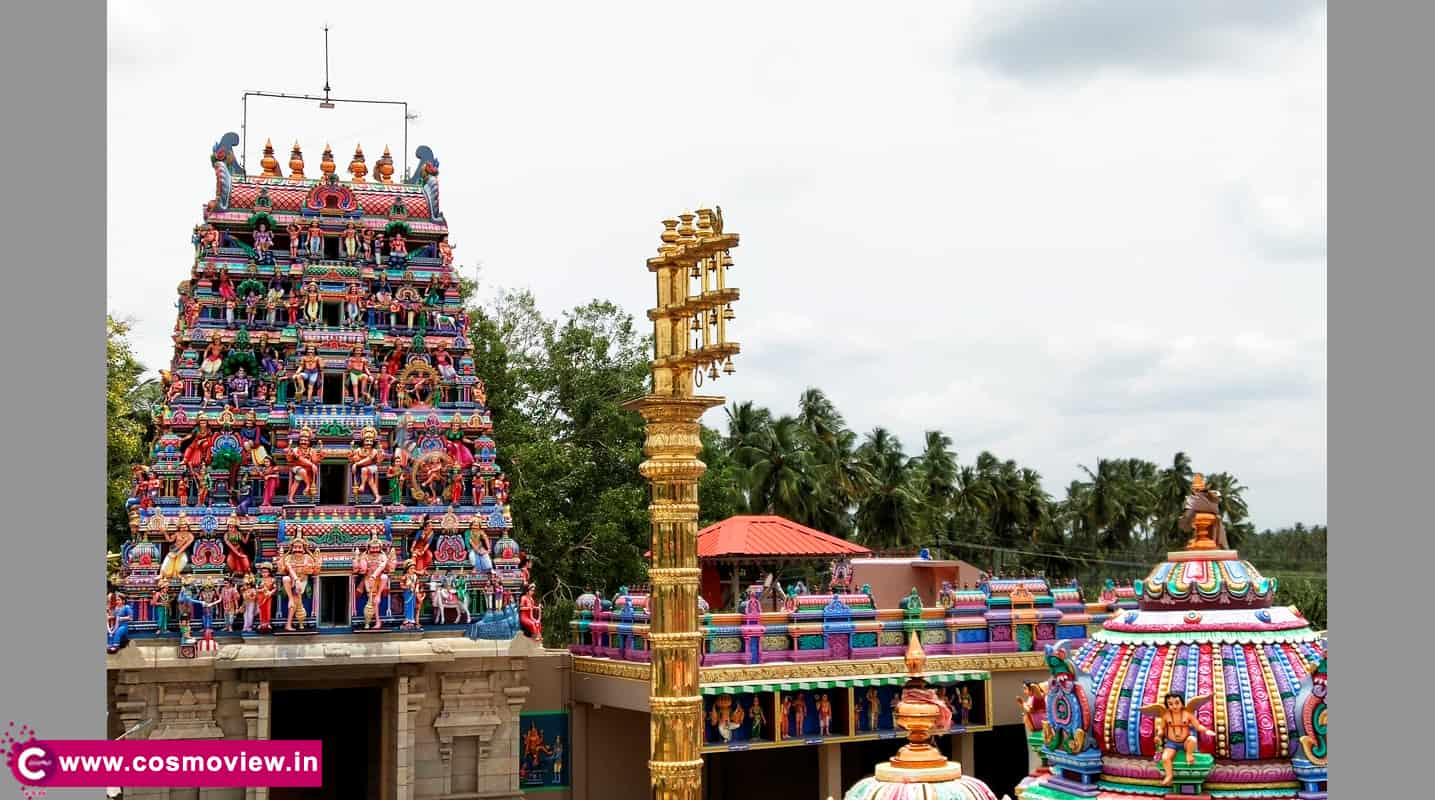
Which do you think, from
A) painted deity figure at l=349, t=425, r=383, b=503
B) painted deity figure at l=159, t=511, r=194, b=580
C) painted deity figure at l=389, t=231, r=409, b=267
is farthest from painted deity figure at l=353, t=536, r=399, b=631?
painted deity figure at l=389, t=231, r=409, b=267

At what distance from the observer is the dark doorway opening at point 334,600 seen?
1034 inches

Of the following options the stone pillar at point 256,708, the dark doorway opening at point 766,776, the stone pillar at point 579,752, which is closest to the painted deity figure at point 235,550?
the stone pillar at point 256,708

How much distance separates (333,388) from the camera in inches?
1093

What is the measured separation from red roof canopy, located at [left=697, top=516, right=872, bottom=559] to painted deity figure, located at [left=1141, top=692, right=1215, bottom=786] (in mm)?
22341

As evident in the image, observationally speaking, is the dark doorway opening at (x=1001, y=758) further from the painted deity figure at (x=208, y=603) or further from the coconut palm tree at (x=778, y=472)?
the coconut palm tree at (x=778, y=472)

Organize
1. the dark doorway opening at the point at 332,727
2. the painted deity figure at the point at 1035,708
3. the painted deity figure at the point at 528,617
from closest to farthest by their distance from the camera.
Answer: the painted deity figure at the point at 1035,708 → the painted deity figure at the point at 528,617 → the dark doorway opening at the point at 332,727

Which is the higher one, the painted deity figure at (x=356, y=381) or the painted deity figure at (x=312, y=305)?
the painted deity figure at (x=312, y=305)

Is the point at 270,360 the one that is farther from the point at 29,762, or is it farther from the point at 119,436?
the point at 29,762

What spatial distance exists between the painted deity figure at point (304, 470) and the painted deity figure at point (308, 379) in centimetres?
86

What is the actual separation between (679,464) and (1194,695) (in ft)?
19.8

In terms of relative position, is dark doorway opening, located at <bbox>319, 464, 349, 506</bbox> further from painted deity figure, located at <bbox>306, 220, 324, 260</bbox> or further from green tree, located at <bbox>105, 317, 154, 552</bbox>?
green tree, located at <bbox>105, 317, 154, 552</bbox>

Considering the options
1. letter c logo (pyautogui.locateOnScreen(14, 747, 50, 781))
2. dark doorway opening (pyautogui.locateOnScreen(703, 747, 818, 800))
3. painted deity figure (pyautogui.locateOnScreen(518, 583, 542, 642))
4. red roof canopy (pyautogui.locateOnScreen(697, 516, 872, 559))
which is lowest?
dark doorway opening (pyautogui.locateOnScreen(703, 747, 818, 800))

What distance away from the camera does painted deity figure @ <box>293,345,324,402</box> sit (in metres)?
27.0

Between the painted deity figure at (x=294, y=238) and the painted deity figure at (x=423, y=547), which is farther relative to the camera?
the painted deity figure at (x=294, y=238)
